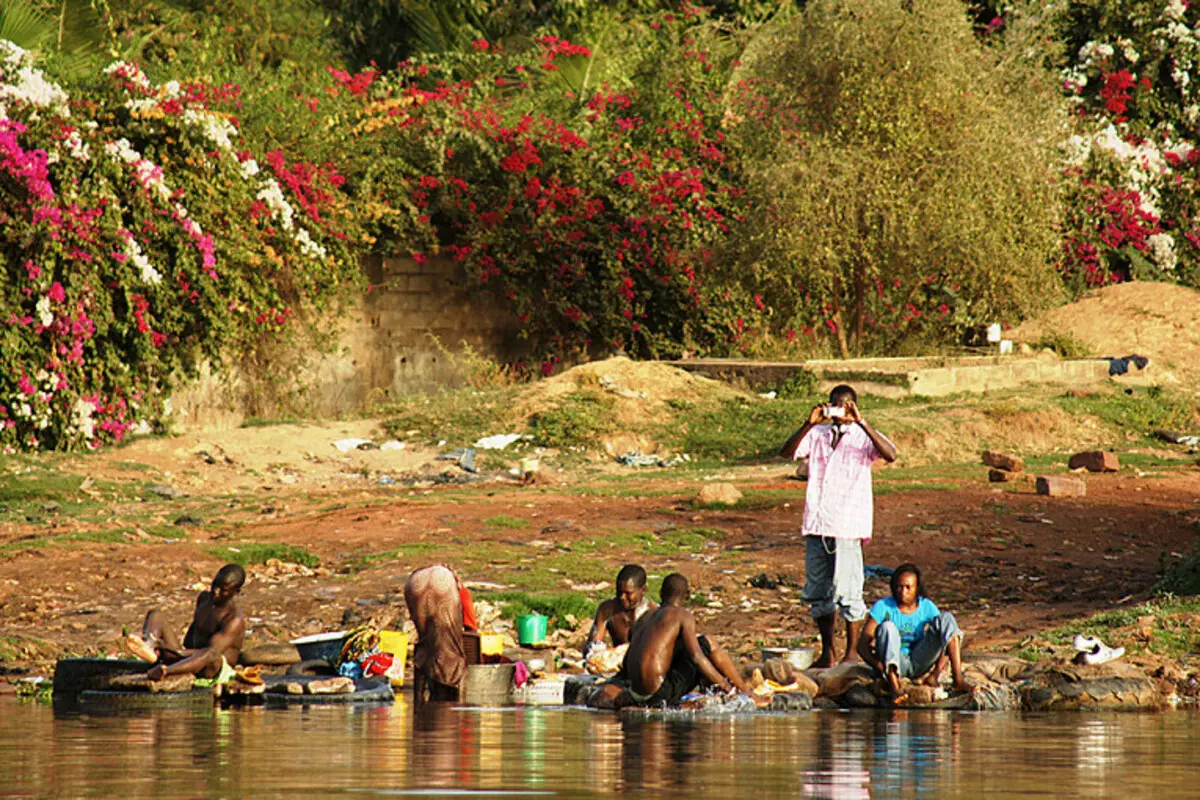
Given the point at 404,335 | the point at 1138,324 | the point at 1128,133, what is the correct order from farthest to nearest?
1. the point at 1128,133
2. the point at 1138,324
3. the point at 404,335

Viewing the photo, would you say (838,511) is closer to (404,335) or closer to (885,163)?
(885,163)

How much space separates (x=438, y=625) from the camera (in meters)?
10.9

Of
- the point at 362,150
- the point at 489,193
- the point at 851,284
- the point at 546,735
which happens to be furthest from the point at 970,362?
the point at 546,735

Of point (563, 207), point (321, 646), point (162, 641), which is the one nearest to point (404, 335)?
point (563, 207)

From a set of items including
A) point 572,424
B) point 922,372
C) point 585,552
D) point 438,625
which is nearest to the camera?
point 438,625

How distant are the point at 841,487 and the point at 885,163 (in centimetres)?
1348

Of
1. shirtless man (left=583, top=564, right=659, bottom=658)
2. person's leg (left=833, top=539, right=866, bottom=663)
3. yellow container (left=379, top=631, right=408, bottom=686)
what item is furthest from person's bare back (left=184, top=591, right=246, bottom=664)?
person's leg (left=833, top=539, right=866, bottom=663)

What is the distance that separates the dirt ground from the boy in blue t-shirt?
1382 mm

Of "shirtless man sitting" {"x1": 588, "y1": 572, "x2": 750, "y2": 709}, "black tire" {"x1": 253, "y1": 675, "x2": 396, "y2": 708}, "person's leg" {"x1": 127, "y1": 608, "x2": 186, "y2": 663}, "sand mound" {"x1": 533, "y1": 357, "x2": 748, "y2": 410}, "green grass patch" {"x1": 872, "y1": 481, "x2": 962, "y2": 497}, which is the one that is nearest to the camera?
"shirtless man sitting" {"x1": 588, "y1": 572, "x2": 750, "y2": 709}

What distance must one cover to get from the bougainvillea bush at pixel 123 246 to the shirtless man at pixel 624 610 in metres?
11.2

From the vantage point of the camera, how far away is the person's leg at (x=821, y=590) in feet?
36.9

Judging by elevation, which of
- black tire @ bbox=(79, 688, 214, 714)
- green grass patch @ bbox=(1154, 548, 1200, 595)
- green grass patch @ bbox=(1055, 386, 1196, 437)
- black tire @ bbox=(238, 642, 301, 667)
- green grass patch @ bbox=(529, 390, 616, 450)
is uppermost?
→ green grass patch @ bbox=(1055, 386, 1196, 437)

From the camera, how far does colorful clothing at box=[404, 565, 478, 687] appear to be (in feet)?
35.6

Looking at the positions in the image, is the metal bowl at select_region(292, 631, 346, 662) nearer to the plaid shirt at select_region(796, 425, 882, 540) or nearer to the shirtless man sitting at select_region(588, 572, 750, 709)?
the shirtless man sitting at select_region(588, 572, 750, 709)
